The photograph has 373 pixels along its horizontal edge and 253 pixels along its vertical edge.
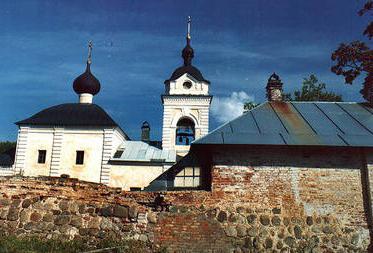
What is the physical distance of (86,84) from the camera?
82.4 ft

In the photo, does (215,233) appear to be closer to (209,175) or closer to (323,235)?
(209,175)

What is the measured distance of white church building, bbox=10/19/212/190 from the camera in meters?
21.5

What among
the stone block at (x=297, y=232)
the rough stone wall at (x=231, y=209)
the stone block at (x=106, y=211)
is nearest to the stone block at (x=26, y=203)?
the rough stone wall at (x=231, y=209)

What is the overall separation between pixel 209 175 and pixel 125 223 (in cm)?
205

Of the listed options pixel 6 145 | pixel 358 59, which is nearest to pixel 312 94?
pixel 358 59

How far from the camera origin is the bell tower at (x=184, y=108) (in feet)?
76.3

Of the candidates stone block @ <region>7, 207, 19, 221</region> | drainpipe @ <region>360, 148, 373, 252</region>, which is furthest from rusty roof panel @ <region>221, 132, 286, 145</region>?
stone block @ <region>7, 207, 19, 221</region>

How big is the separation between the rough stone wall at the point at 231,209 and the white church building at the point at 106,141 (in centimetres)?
1339

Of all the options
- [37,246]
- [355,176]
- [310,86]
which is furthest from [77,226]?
[310,86]

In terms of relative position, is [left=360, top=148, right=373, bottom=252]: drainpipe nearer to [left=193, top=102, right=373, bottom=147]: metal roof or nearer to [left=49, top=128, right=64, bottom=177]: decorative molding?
[left=193, top=102, right=373, bottom=147]: metal roof

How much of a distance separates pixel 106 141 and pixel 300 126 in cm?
1497

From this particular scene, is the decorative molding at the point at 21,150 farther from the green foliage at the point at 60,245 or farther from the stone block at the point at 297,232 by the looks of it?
the stone block at the point at 297,232

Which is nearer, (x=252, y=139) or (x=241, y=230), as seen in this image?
(x=241, y=230)

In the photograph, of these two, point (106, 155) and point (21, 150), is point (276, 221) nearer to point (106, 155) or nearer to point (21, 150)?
point (106, 155)
